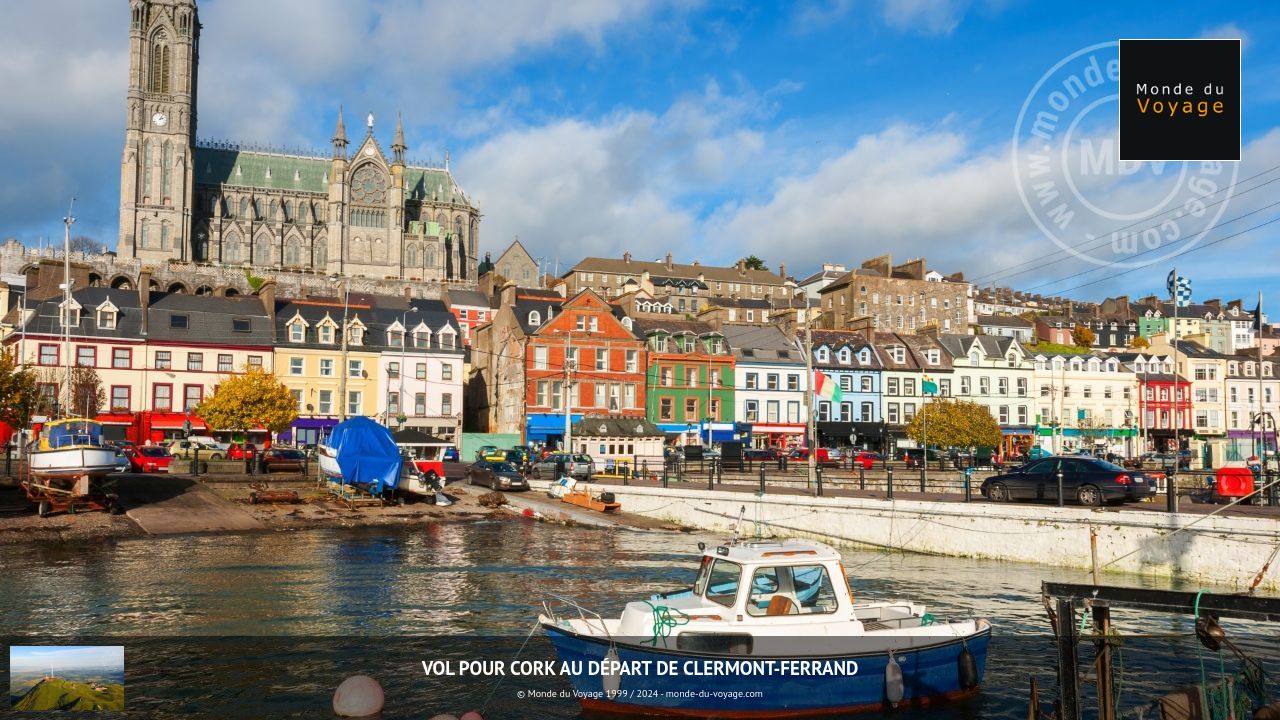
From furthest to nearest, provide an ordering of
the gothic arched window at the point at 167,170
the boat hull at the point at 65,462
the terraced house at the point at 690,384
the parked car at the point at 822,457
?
the gothic arched window at the point at 167,170
the terraced house at the point at 690,384
the parked car at the point at 822,457
the boat hull at the point at 65,462

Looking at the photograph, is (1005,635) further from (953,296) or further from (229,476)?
(953,296)

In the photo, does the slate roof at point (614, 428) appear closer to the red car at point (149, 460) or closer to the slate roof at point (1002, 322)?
the red car at point (149, 460)

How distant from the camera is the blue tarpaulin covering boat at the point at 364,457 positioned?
42.7 meters

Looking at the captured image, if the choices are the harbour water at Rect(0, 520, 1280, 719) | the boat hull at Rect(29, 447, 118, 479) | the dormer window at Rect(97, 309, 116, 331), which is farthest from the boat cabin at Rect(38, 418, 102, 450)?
the dormer window at Rect(97, 309, 116, 331)

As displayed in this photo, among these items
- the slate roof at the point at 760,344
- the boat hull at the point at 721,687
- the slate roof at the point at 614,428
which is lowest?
the boat hull at the point at 721,687

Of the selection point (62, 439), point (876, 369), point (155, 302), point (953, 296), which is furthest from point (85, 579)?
point (953, 296)

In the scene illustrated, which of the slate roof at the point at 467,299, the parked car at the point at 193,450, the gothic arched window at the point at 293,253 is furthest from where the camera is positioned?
the gothic arched window at the point at 293,253

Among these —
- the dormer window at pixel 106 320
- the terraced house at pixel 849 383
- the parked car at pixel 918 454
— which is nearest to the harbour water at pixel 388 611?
the parked car at pixel 918 454

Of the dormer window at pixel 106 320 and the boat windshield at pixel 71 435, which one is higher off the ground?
the dormer window at pixel 106 320

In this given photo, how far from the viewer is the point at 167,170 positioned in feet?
468

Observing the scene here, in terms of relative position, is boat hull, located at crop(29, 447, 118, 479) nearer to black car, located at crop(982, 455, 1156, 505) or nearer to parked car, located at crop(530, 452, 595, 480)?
parked car, located at crop(530, 452, 595, 480)

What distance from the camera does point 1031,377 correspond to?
8750 cm

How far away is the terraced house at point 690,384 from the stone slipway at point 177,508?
3908cm

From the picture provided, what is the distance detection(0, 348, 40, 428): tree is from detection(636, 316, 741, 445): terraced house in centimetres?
4101
